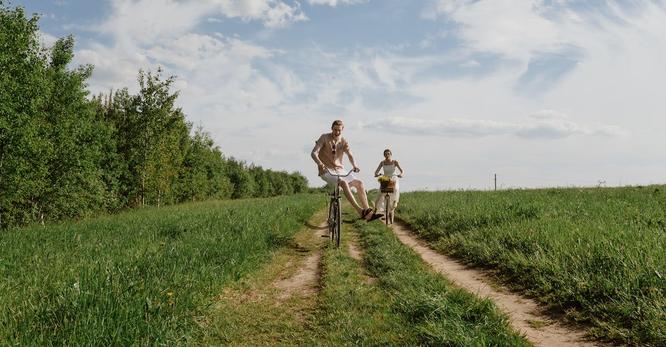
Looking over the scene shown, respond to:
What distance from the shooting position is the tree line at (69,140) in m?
22.5

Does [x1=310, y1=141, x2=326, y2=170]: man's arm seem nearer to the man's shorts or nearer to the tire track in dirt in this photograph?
the man's shorts

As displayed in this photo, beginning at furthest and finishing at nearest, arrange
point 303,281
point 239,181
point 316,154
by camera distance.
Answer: point 239,181 < point 316,154 < point 303,281

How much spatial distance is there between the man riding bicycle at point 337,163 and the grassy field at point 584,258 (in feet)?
7.76

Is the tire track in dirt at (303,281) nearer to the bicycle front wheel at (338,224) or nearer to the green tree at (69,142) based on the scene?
the bicycle front wheel at (338,224)

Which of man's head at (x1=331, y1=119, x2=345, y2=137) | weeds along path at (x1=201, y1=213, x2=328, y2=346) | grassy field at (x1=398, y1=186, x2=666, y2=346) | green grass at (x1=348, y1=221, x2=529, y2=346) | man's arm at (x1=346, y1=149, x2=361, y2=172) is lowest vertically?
weeds along path at (x1=201, y1=213, x2=328, y2=346)

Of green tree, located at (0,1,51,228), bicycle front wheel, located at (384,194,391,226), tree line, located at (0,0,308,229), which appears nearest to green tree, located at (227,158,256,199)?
tree line, located at (0,0,308,229)

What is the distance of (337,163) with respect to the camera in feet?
36.0

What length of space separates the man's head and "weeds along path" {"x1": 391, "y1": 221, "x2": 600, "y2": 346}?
3686mm

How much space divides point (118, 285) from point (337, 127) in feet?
21.6

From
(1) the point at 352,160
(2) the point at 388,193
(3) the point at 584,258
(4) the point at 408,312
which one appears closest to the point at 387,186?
(2) the point at 388,193

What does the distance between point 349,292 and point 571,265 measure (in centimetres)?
361

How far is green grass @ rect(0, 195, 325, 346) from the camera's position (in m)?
4.18

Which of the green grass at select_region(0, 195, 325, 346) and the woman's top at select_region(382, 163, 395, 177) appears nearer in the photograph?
the green grass at select_region(0, 195, 325, 346)

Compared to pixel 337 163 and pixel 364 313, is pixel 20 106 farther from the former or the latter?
pixel 364 313
